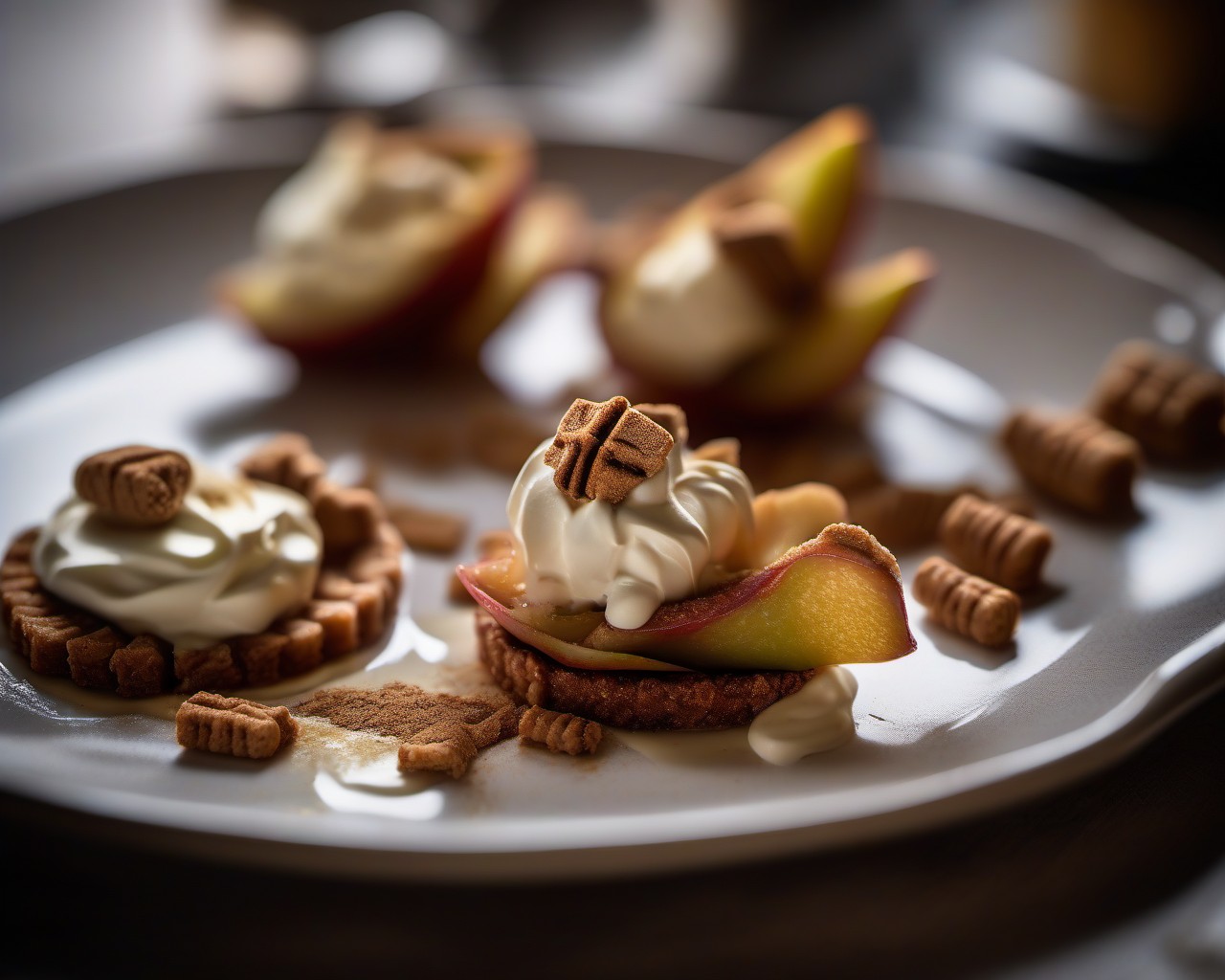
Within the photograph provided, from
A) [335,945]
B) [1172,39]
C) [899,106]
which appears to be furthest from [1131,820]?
[899,106]

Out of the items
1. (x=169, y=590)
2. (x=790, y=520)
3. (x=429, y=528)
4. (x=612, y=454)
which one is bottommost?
(x=429, y=528)

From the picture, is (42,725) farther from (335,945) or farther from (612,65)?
(612,65)

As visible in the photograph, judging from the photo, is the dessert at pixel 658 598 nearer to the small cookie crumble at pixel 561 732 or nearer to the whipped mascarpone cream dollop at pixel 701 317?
the small cookie crumble at pixel 561 732

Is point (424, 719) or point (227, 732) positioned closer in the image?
point (227, 732)

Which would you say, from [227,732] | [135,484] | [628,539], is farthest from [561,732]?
[135,484]

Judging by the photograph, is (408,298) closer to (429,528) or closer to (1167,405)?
(429,528)
